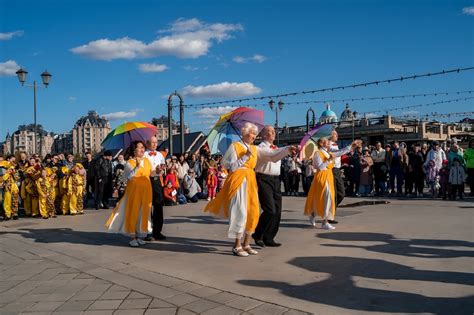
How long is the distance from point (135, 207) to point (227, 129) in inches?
82.3

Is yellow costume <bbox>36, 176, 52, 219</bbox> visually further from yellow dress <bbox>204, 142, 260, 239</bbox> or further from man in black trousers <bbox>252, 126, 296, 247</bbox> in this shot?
man in black trousers <bbox>252, 126, 296, 247</bbox>

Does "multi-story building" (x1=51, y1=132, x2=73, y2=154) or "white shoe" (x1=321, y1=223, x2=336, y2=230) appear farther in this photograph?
"multi-story building" (x1=51, y1=132, x2=73, y2=154)

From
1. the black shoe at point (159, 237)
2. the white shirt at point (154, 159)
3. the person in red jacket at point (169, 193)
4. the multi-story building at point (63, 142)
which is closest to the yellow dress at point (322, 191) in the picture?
the black shoe at point (159, 237)

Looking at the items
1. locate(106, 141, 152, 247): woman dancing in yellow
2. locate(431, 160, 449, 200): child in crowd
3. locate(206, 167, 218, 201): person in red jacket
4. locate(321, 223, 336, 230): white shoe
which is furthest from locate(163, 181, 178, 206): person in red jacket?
locate(431, 160, 449, 200): child in crowd

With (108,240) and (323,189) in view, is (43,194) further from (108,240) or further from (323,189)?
(323,189)

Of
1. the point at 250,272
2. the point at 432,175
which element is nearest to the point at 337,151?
the point at 250,272

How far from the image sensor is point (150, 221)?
769 centimetres

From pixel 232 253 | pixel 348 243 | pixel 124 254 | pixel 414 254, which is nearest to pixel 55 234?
pixel 124 254

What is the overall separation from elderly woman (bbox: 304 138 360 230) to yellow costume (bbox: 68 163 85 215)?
7.07 m

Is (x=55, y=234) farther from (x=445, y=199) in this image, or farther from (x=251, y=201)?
(x=445, y=199)

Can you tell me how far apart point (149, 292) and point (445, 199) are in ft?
36.5

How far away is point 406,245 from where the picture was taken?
22.1 feet

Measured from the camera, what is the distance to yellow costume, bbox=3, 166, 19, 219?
1170 centimetres

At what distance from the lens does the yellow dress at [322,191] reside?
849 centimetres
